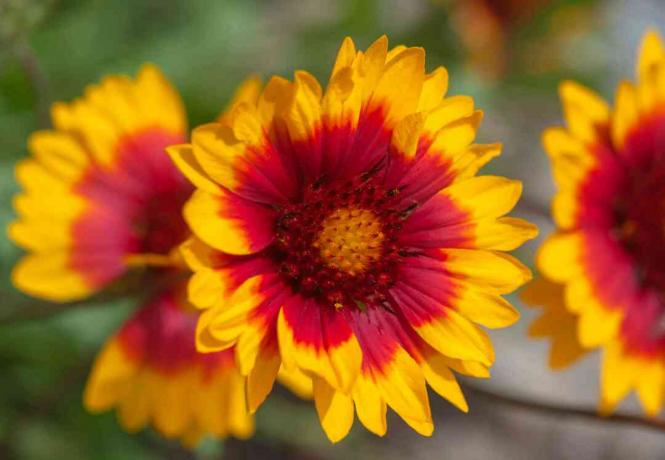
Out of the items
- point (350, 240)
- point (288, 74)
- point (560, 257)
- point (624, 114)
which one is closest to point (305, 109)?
point (350, 240)

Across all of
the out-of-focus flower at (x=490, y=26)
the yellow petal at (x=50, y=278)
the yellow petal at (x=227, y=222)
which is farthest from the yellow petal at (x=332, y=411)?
the out-of-focus flower at (x=490, y=26)

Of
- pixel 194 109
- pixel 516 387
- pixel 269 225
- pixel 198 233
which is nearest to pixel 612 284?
pixel 269 225

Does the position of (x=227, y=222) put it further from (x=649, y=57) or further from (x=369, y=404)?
(x=649, y=57)

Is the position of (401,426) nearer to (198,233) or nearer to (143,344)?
(143,344)

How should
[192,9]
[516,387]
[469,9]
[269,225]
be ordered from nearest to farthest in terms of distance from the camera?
[269,225] → [192,9] → [516,387] → [469,9]

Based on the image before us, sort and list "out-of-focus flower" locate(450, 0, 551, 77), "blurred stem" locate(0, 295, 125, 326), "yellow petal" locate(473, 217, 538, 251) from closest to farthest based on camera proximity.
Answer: "yellow petal" locate(473, 217, 538, 251)
"blurred stem" locate(0, 295, 125, 326)
"out-of-focus flower" locate(450, 0, 551, 77)

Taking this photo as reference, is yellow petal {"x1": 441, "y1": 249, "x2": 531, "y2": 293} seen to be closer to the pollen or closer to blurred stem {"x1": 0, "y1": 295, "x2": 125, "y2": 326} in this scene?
the pollen

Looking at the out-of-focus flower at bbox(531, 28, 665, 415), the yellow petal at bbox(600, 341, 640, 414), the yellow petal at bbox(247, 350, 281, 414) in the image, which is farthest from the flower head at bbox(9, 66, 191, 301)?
the yellow petal at bbox(600, 341, 640, 414)
